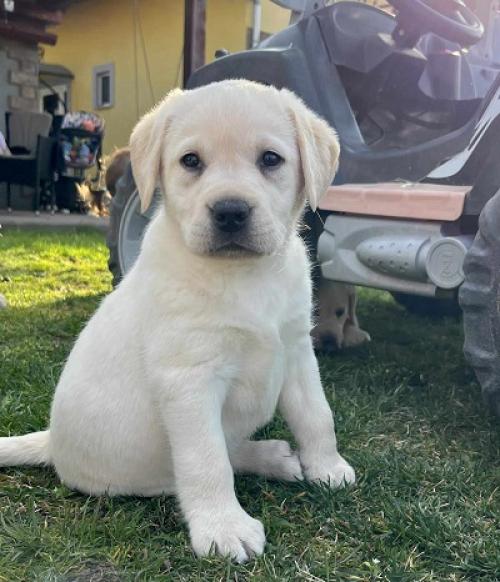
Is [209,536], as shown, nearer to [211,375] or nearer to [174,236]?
[211,375]

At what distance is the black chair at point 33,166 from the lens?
10227 mm

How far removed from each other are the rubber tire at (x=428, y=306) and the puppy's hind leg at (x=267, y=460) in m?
2.48

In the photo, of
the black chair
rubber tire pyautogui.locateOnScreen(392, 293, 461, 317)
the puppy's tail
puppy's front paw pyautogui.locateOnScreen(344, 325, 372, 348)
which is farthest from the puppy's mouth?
the black chair

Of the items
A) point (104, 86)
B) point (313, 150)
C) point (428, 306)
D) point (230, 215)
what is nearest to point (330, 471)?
point (230, 215)

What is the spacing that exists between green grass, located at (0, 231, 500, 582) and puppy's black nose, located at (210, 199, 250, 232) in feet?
1.80

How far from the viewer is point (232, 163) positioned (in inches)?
72.5

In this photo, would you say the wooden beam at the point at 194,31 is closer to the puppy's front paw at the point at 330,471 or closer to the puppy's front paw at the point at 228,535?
the puppy's front paw at the point at 330,471

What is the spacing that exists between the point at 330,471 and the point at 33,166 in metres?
9.27

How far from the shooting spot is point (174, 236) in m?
1.99

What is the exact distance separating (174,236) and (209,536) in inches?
32.4

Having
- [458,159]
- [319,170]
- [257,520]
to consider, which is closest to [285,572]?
[257,520]

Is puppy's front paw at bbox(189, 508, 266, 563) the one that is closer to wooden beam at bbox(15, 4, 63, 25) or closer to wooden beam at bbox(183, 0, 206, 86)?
wooden beam at bbox(183, 0, 206, 86)

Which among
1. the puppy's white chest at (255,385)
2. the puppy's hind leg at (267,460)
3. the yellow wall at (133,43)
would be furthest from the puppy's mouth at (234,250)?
the yellow wall at (133,43)

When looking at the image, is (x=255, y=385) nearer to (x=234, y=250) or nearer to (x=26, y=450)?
(x=234, y=250)
